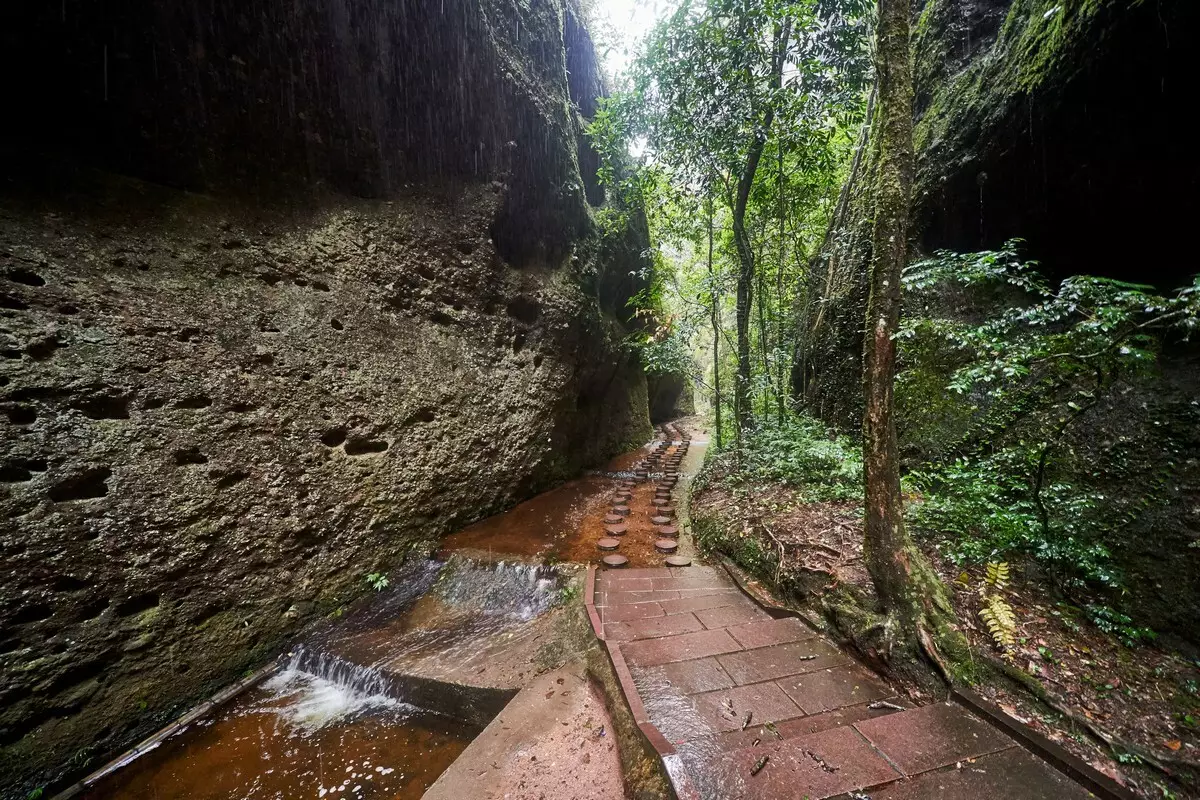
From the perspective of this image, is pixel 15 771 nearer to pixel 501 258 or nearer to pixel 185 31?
pixel 185 31

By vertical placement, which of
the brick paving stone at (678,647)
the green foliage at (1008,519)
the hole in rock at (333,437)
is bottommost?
the brick paving stone at (678,647)

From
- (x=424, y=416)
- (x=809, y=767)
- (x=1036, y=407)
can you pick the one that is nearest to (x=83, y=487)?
(x=424, y=416)

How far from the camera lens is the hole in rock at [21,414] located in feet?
10.1

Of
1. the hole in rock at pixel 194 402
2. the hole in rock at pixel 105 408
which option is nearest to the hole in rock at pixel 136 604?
the hole in rock at pixel 105 408

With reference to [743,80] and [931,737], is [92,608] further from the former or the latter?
[743,80]

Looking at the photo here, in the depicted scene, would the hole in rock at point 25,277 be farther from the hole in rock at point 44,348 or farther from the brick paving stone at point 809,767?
the brick paving stone at point 809,767

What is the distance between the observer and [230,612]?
3938 millimetres

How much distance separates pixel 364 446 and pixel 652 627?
Result: 4.09 m

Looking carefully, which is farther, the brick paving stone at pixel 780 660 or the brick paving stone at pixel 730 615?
the brick paving stone at pixel 730 615

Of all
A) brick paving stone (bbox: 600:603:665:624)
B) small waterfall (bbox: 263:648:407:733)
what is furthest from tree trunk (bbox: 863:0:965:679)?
small waterfall (bbox: 263:648:407:733)

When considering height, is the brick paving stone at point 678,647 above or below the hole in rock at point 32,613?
below

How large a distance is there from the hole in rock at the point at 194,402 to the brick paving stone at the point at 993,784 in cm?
583

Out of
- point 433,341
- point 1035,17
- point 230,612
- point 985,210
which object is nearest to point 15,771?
point 230,612

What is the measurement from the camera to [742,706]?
2.65 metres
